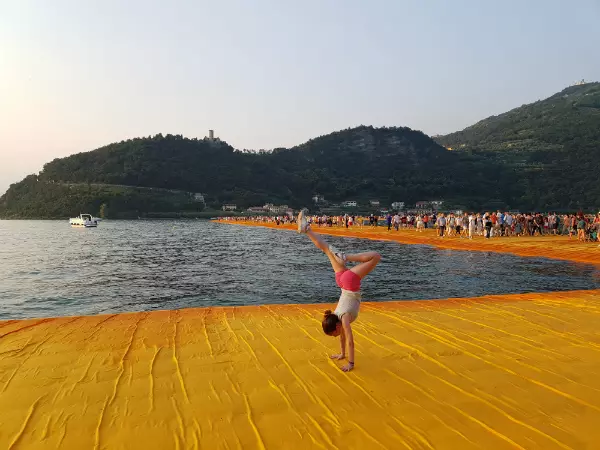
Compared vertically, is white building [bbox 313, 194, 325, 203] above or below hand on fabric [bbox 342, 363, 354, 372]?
above

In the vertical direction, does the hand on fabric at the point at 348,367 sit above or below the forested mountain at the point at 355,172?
below

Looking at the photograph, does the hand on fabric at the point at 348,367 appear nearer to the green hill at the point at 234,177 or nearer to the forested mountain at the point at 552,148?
the forested mountain at the point at 552,148

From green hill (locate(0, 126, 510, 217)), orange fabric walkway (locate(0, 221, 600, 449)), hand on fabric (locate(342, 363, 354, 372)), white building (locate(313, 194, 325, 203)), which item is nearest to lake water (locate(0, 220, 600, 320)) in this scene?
orange fabric walkway (locate(0, 221, 600, 449))

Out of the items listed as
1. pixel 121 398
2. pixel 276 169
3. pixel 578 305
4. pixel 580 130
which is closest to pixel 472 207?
pixel 580 130

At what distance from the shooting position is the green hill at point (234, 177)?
124m

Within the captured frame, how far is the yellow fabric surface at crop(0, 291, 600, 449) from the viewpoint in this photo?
12.1 ft

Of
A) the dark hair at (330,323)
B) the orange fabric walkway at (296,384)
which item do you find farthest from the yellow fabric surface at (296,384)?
the dark hair at (330,323)

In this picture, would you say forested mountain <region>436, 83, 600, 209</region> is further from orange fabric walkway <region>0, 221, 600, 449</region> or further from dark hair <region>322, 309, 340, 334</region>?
dark hair <region>322, 309, 340, 334</region>

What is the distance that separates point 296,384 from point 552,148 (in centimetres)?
14651

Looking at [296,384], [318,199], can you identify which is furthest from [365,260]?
[318,199]

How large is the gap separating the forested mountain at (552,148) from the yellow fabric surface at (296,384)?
110551mm

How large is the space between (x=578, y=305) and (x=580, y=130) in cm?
14596

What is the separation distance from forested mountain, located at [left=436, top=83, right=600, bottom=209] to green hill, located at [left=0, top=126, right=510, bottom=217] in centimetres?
781

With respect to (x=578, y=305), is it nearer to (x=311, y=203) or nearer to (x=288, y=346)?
(x=288, y=346)
